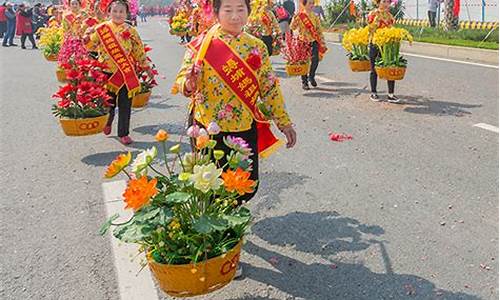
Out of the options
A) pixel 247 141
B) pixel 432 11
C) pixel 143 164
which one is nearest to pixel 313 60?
pixel 247 141

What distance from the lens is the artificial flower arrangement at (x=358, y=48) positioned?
8078 mm

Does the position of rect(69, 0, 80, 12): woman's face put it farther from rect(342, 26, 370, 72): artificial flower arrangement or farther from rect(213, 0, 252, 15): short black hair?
rect(213, 0, 252, 15): short black hair

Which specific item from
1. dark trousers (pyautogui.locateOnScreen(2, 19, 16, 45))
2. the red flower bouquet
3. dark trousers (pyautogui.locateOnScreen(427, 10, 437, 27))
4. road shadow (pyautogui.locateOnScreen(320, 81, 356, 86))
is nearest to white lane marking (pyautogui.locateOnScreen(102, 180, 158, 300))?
the red flower bouquet

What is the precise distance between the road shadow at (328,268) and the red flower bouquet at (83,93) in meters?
2.62

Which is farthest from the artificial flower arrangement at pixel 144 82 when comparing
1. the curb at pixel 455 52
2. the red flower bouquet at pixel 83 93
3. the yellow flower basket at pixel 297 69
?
the curb at pixel 455 52

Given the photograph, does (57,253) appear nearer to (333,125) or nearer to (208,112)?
(208,112)

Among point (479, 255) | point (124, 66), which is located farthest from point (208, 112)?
point (124, 66)

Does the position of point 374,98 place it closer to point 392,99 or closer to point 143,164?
point 392,99

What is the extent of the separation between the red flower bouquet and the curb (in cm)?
856

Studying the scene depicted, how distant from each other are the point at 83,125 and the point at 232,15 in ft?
10.2

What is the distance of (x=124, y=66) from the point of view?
6.09 meters

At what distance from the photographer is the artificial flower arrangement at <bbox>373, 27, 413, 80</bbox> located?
7.50m

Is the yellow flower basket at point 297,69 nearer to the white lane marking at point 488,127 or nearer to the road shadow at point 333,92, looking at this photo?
the road shadow at point 333,92

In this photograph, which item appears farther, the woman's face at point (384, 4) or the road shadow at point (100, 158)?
the woman's face at point (384, 4)
